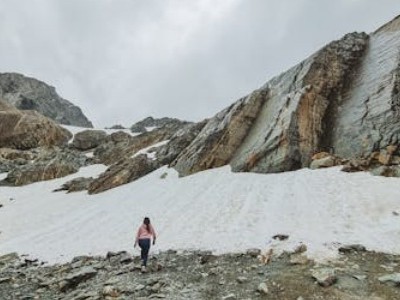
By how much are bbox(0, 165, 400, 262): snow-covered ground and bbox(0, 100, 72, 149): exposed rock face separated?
115ft

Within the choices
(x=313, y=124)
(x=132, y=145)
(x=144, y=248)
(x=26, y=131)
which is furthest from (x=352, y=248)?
(x=26, y=131)

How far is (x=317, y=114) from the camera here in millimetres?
32531

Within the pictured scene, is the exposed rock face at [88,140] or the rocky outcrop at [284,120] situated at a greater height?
the exposed rock face at [88,140]

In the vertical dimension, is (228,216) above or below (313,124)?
below

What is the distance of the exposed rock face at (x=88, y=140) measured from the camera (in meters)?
72.3

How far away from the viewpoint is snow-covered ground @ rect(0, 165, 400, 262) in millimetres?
19234

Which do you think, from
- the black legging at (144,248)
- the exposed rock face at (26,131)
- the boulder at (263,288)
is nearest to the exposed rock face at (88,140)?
the exposed rock face at (26,131)

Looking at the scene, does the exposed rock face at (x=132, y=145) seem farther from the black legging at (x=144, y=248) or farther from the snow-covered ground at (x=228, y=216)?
the black legging at (x=144, y=248)

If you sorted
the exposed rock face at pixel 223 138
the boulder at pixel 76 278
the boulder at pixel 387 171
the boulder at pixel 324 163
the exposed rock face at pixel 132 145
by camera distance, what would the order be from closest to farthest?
the boulder at pixel 76 278 < the boulder at pixel 387 171 < the boulder at pixel 324 163 < the exposed rock face at pixel 223 138 < the exposed rock face at pixel 132 145

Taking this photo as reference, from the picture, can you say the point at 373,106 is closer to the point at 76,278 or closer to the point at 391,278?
the point at 391,278

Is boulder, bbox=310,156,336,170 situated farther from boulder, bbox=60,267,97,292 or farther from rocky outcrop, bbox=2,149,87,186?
rocky outcrop, bbox=2,149,87,186

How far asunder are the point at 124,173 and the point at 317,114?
751 inches

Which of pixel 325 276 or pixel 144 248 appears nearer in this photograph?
pixel 325 276

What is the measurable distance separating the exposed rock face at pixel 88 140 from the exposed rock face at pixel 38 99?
53824mm
